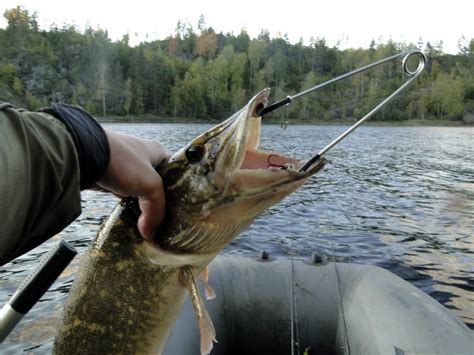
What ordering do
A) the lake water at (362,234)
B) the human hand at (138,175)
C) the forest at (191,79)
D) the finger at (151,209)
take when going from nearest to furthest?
the human hand at (138,175)
the finger at (151,209)
the lake water at (362,234)
the forest at (191,79)

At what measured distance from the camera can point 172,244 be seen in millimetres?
1741

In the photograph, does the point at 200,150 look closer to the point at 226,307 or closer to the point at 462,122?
the point at 226,307

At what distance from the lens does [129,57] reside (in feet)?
351

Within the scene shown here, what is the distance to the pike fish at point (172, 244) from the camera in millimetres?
1603

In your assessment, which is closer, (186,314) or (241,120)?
(241,120)

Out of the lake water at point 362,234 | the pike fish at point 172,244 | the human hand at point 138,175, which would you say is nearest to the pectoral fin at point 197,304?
the pike fish at point 172,244

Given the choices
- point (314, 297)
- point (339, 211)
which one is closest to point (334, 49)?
point (339, 211)

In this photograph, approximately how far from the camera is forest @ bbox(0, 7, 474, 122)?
8812 cm

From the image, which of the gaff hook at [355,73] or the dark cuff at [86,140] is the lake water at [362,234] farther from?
the dark cuff at [86,140]

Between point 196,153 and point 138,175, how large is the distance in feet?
1.15

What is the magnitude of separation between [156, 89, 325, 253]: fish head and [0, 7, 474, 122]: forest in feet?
252

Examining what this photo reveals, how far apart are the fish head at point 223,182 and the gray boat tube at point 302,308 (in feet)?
7.11

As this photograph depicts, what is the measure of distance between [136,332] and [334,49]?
13432cm

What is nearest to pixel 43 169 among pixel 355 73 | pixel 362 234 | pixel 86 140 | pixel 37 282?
pixel 86 140
